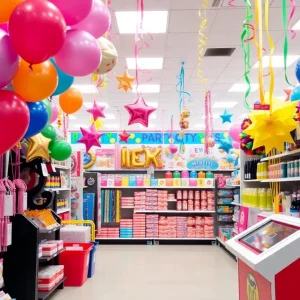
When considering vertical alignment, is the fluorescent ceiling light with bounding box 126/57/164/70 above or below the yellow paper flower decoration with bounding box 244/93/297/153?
above

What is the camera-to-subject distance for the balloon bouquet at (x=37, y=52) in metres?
1.81

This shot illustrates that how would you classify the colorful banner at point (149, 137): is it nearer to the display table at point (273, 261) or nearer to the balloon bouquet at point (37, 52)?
the balloon bouquet at point (37, 52)

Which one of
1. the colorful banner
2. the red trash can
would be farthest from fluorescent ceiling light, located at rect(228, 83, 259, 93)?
the red trash can

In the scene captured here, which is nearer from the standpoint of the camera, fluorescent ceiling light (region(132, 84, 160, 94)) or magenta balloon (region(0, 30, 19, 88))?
magenta balloon (region(0, 30, 19, 88))

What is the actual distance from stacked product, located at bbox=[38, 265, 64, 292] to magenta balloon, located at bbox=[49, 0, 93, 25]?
10.5 feet

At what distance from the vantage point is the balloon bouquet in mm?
1810

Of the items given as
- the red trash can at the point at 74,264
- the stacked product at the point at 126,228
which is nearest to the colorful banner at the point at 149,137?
the stacked product at the point at 126,228

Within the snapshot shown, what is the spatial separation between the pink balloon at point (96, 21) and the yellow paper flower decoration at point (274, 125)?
1267 millimetres

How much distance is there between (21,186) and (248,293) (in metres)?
2.35

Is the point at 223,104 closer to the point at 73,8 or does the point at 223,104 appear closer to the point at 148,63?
the point at 148,63

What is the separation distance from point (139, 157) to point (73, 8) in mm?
7525

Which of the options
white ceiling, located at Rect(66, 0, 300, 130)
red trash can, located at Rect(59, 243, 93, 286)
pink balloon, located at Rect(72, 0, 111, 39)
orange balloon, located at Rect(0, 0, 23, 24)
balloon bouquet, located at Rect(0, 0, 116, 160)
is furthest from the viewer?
white ceiling, located at Rect(66, 0, 300, 130)

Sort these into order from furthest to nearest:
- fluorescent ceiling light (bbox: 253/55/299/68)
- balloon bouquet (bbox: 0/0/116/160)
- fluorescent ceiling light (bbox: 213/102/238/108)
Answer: fluorescent ceiling light (bbox: 213/102/238/108), fluorescent ceiling light (bbox: 253/55/299/68), balloon bouquet (bbox: 0/0/116/160)

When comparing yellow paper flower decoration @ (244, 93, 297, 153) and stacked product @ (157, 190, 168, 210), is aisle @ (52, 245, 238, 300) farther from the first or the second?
yellow paper flower decoration @ (244, 93, 297, 153)
